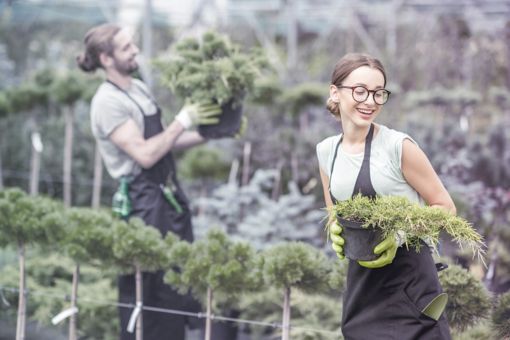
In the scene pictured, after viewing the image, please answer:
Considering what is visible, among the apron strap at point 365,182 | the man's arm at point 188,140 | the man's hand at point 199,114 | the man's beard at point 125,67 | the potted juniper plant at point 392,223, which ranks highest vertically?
the man's beard at point 125,67

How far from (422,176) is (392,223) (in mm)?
226

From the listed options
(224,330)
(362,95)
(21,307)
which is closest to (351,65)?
(362,95)

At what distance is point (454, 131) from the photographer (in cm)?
784

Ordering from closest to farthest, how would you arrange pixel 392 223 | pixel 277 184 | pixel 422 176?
pixel 392 223, pixel 422 176, pixel 277 184

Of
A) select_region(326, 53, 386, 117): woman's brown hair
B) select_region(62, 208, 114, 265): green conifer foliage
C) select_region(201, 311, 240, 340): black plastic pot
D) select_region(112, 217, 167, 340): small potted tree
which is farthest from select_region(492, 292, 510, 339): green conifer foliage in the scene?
select_region(201, 311, 240, 340): black plastic pot

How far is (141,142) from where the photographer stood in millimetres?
3930

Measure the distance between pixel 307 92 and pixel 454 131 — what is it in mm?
2164

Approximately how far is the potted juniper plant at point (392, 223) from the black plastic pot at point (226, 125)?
1.70 m

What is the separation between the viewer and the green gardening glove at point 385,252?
2422 millimetres

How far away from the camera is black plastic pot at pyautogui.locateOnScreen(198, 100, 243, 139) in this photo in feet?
13.5

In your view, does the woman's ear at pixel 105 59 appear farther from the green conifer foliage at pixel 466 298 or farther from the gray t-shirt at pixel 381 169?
the green conifer foliage at pixel 466 298

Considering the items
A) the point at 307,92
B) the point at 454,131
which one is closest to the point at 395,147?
the point at 307,92

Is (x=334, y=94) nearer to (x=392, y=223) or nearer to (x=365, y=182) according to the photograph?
(x=365, y=182)

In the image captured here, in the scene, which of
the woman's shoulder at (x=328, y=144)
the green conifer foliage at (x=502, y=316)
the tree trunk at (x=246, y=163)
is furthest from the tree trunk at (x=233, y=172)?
the woman's shoulder at (x=328, y=144)
